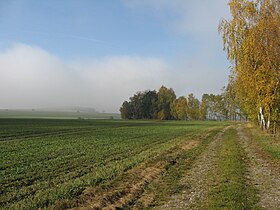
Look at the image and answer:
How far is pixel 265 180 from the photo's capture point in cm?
1157

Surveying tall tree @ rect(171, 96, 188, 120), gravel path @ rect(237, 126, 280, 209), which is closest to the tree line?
gravel path @ rect(237, 126, 280, 209)

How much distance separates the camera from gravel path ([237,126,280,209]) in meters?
8.65

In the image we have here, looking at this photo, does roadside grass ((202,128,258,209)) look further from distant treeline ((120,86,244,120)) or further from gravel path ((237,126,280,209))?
distant treeline ((120,86,244,120))

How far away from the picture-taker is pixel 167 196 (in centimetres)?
953

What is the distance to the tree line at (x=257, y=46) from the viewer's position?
21.9 metres

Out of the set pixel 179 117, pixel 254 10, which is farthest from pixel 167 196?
pixel 179 117

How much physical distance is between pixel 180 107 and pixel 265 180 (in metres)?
121

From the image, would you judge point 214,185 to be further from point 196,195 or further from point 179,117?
point 179,117

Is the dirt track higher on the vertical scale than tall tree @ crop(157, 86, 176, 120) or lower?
lower

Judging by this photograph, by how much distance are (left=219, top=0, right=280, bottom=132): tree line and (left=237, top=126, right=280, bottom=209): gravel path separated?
33.0 feet

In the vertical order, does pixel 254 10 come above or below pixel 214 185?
above

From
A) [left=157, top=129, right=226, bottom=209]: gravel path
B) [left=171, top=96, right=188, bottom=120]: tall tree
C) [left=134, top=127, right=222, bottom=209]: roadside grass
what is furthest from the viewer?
[left=171, top=96, right=188, bottom=120]: tall tree

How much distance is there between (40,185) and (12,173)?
11.6 ft

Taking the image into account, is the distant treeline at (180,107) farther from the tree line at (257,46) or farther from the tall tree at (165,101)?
the tree line at (257,46)
